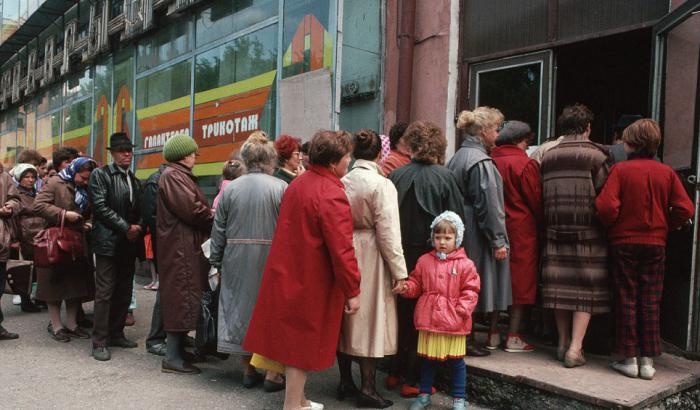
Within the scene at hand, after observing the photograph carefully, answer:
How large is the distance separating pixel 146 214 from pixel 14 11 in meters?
17.3

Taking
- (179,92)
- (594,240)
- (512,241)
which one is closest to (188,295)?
(512,241)

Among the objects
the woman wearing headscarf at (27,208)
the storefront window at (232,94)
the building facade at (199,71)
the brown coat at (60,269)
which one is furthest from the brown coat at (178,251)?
the storefront window at (232,94)

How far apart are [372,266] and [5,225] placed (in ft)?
12.8

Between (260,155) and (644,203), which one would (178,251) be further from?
(644,203)

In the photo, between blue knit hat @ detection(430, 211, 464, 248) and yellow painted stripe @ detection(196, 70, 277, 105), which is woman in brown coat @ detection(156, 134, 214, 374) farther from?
yellow painted stripe @ detection(196, 70, 277, 105)

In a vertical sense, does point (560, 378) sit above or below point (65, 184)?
below

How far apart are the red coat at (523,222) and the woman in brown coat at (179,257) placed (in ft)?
7.77

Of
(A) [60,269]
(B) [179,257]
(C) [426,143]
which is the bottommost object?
(A) [60,269]

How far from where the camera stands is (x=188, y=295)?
473 centimetres

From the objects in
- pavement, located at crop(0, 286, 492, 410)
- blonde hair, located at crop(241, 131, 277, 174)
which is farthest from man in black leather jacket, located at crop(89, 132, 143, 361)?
blonde hair, located at crop(241, 131, 277, 174)

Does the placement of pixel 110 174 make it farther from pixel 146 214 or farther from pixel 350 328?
pixel 350 328

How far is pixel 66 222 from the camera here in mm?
5789

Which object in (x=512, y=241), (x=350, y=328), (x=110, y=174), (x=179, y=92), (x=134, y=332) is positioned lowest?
(x=134, y=332)

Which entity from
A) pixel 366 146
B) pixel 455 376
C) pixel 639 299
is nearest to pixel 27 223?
pixel 366 146
